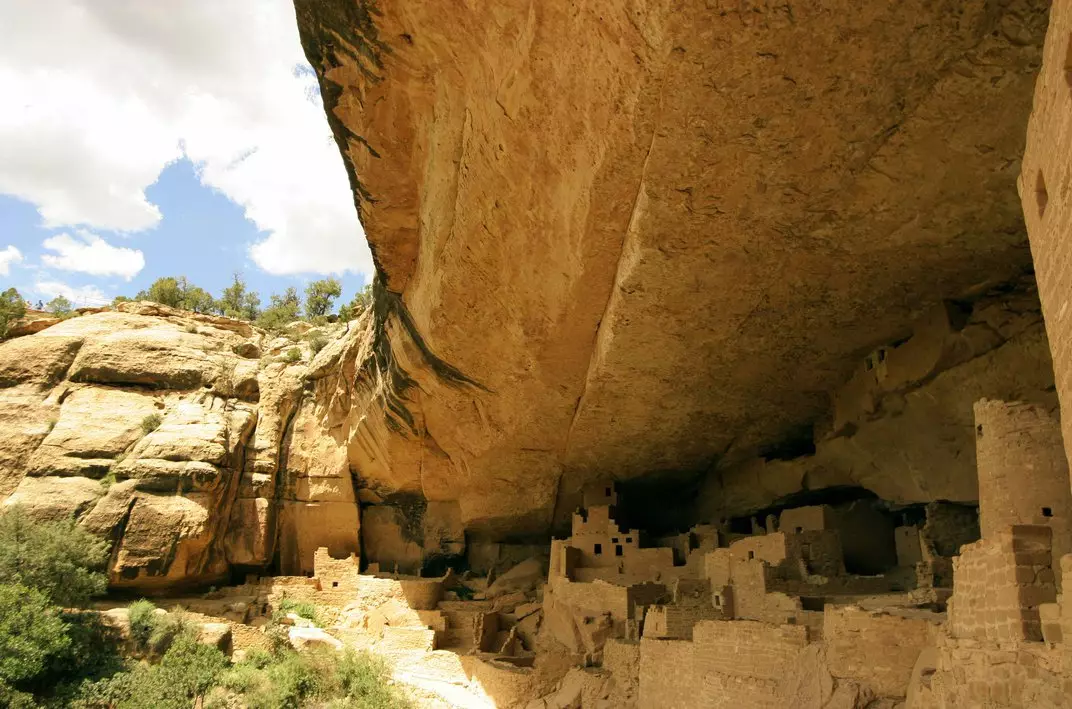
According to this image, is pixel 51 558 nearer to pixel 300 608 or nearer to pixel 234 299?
pixel 300 608

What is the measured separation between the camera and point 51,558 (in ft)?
44.9

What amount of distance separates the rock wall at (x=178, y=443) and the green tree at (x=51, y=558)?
0.66 meters

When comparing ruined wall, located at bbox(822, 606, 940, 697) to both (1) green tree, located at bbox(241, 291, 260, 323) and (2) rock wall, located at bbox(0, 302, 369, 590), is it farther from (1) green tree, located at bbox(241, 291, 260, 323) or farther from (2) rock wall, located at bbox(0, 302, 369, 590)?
(1) green tree, located at bbox(241, 291, 260, 323)

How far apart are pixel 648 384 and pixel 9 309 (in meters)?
18.3

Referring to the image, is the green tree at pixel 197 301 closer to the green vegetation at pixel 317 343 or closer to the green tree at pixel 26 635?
the green vegetation at pixel 317 343

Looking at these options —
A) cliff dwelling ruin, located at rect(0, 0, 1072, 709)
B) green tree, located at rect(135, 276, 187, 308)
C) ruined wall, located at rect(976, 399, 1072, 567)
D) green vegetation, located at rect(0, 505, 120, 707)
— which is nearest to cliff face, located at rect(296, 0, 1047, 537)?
cliff dwelling ruin, located at rect(0, 0, 1072, 709)

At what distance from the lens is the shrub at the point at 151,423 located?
17.4 m

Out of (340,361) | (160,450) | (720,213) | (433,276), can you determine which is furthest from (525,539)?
(720,213)

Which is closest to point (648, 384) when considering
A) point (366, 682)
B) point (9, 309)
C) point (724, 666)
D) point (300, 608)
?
point (724, 666)

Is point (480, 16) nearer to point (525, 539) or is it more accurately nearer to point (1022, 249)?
point (1022, 249)

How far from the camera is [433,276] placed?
456 inches

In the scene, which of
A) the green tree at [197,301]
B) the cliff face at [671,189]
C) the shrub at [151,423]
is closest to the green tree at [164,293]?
the green tree at [197,301]

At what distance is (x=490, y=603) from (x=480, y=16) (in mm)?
12796

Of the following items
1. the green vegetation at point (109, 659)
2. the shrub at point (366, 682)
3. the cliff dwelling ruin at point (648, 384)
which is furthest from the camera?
the shrub at point (366, 682)
